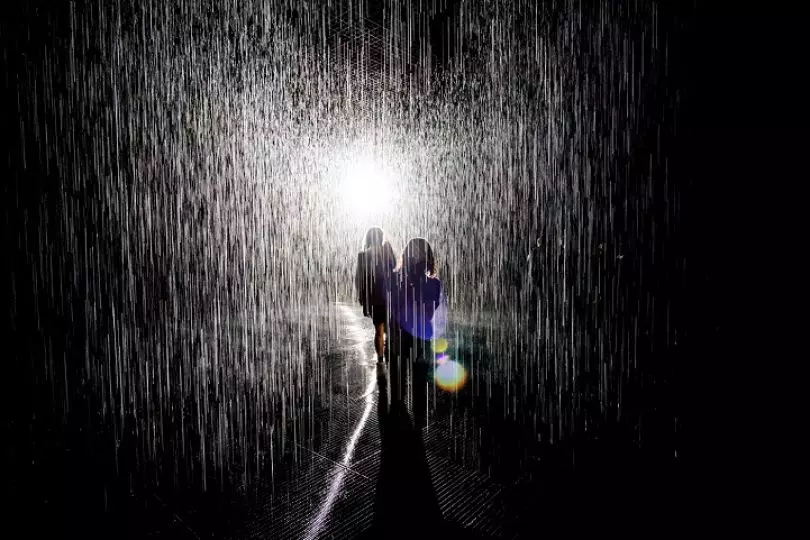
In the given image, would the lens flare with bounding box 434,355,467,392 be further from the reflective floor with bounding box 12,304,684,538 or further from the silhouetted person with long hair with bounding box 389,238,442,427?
the reflective floor with bounding box 12,304,684,538

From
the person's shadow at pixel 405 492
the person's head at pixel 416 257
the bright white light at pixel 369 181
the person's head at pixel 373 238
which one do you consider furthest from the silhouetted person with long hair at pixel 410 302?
the bright white light at pixel 369 181

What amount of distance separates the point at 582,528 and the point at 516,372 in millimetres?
2597

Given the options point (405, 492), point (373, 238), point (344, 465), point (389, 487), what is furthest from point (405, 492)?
point (373, 238)

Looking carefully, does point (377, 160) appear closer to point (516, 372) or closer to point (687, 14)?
point (687, 14)

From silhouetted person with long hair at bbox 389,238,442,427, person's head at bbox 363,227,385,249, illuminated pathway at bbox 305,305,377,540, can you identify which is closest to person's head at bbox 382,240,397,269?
person's head at bbox 363,227,385,249

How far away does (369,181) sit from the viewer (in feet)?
40.4

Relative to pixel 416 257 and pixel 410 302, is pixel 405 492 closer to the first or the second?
pixel 410 302

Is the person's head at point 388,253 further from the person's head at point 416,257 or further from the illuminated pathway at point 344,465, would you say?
the illuminated pathway at point 344,465

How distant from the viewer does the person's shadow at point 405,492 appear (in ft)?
6.21

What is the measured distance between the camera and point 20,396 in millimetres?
3816

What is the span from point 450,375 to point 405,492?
7.33 ft

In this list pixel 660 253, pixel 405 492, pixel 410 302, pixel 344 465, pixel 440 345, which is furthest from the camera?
pixel 660 253

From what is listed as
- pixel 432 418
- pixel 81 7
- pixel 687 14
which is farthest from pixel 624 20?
pixel 81 7

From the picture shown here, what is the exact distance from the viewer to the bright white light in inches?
487
